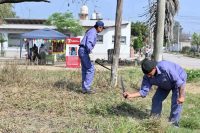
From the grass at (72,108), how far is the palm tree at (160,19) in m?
1.28

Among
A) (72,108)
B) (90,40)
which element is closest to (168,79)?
(72,108)

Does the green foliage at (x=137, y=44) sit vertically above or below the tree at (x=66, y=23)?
below

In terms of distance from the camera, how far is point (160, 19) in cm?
1446

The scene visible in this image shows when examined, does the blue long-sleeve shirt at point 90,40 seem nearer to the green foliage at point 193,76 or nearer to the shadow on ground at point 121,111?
the shadow on ground at point 121,111

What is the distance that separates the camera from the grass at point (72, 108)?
25.1 feet

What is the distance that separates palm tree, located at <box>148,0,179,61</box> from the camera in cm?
1441

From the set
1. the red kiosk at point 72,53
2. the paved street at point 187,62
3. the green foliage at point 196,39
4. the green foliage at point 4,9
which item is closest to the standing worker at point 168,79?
the red kiosk at point 72,53

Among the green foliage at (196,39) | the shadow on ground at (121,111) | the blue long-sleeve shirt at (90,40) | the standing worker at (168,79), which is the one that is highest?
the green foliage at (196,39)

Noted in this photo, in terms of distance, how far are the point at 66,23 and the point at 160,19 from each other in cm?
3272

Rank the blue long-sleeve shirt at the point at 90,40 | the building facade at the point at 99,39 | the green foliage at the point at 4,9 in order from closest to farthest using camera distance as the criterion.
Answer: the blue long-sleeve shirt at the point at 90,40 < the green foliage at the point at 4,9 < the building facade at the point at 99,39

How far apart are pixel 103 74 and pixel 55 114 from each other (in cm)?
586

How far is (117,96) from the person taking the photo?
1166 centimetres

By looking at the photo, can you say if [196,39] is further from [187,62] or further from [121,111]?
[121,111]

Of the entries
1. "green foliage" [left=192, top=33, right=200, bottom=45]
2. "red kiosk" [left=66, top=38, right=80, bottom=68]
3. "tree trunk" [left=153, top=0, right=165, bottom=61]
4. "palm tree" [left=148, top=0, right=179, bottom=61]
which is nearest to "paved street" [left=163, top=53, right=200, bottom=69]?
"red kiosk" [left=66, top=38, right=80, bottom=68]
